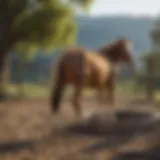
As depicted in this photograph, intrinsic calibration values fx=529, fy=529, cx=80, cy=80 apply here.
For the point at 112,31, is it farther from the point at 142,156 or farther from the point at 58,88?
the point at 142,156

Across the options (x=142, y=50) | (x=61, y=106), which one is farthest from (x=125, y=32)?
(x=61, y=106)

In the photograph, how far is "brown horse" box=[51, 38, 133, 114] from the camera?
2736 millimetres

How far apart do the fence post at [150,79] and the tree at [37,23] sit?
66 centimetres

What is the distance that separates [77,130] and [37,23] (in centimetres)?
146

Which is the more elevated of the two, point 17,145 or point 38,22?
point 38,22

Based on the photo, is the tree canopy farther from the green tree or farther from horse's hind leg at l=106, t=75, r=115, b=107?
horse's hind leg at l=106, t=75, r=115, b=107

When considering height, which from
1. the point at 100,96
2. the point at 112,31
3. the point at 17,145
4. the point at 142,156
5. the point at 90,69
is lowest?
the point at 142,156

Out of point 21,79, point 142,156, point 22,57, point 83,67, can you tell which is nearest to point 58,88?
point 83,67

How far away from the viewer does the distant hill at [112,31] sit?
262 cm

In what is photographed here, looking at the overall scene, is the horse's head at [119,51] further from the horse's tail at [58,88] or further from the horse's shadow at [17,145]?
the horse's shadow at [17,145]

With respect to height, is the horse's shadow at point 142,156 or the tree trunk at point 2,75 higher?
the tree trunk at point 2,75

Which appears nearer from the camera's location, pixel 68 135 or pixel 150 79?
pixel 68 135

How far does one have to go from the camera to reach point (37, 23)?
385 centimetres

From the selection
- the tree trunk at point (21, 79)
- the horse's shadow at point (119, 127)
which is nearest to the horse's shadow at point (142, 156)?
the horse's shadow at point (119, 127)
